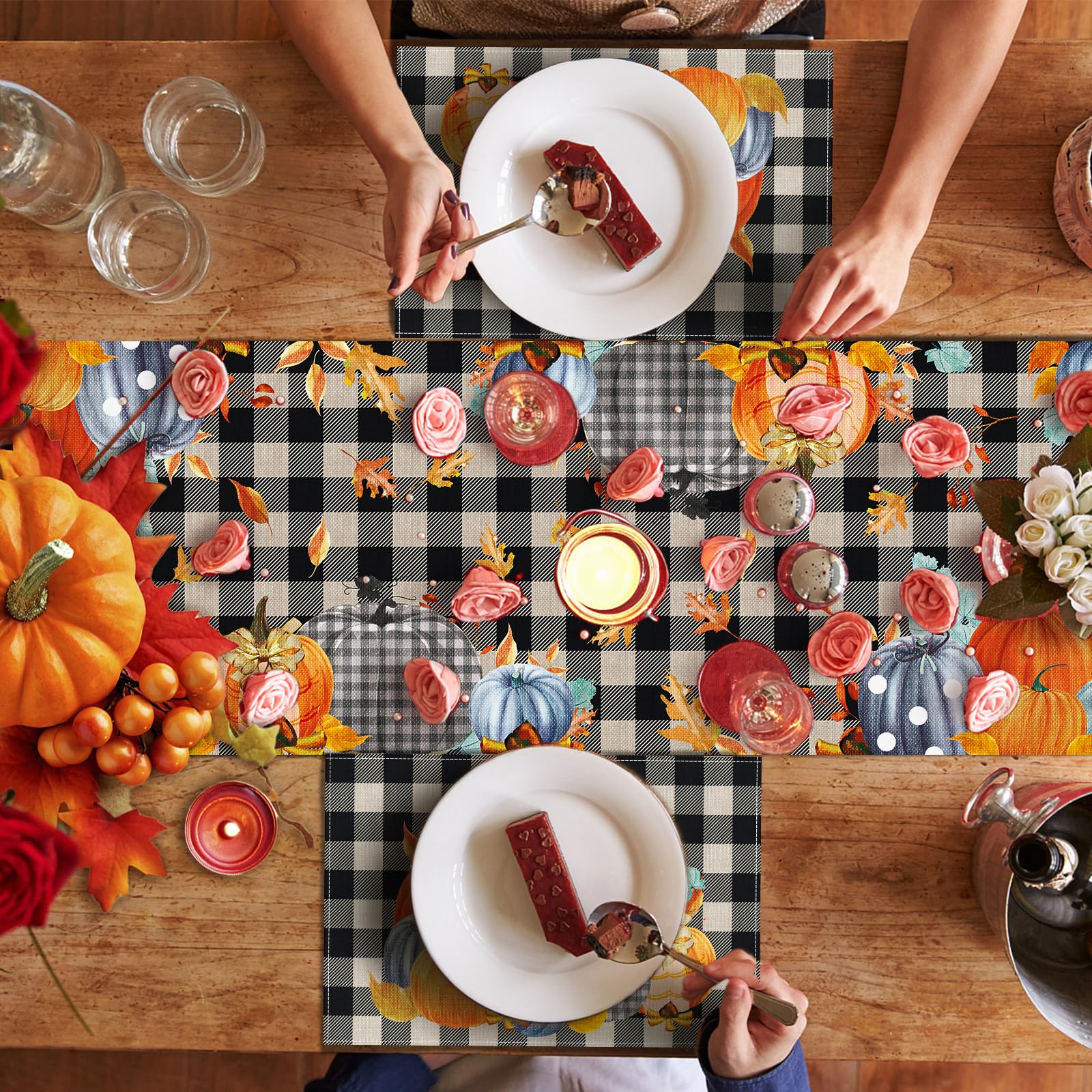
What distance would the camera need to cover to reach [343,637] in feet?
3.36

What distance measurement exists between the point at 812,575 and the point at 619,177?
54 centimetres

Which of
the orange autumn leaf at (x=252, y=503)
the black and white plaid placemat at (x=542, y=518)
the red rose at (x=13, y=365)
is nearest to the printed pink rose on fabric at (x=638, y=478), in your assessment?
the black and white plaid placemat at (x=542, y=518)

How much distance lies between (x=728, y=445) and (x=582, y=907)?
591 millimetres

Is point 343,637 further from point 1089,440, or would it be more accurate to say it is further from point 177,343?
point 1089,440

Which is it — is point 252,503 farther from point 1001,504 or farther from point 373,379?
point 1001,504

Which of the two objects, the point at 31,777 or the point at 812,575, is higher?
the point at 812,575

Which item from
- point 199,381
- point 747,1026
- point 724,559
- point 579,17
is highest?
point 579,17

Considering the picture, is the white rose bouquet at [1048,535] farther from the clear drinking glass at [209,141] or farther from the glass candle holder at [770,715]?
the clear drinking glass at [209,141]

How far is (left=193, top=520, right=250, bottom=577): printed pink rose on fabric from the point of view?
1.01 m

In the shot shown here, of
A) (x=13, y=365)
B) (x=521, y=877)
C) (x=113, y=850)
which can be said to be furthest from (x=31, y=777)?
(x=13, y=365)

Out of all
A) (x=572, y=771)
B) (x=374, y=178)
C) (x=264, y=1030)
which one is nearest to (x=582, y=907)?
(x=572, y=771)

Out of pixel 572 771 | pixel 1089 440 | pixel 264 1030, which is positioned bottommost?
pixel 264 1030

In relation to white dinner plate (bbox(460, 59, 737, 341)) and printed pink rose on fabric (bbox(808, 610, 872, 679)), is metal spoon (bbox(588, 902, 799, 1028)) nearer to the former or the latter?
printed pink rose on fabric (bbox(808, 610, 872, 679))

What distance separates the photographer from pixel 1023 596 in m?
0.96
